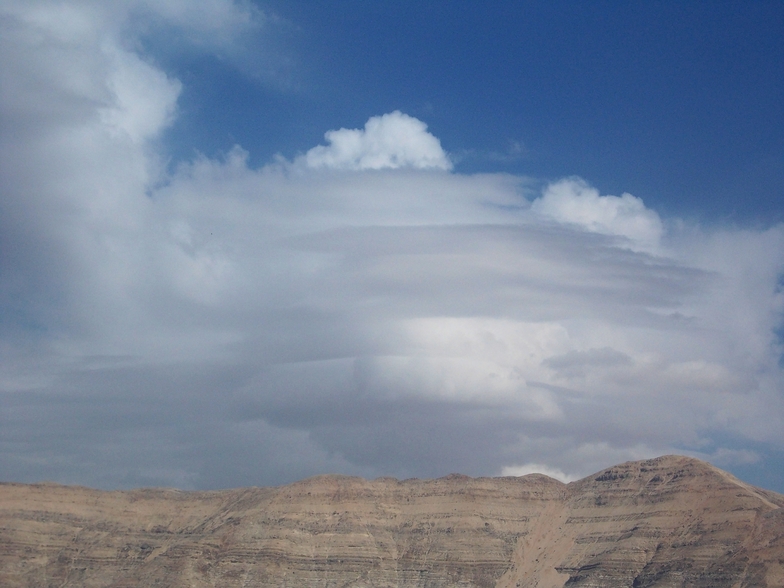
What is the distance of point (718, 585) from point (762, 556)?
10430mm

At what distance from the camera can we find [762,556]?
650 feet

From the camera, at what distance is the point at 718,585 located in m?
198
